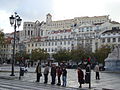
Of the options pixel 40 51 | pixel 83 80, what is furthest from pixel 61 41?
pixel 83 80

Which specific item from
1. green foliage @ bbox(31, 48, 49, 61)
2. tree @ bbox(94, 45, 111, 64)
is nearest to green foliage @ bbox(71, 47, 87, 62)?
tree @ bbox(94, 45, 111, 64)

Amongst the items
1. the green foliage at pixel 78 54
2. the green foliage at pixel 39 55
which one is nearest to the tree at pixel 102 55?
the green foliage at pixel 78 54

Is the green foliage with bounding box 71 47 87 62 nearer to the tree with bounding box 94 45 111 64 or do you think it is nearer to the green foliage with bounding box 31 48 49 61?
the tree with bounding box 94 45 111 64

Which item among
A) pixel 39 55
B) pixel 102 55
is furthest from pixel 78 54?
pixel 39 55

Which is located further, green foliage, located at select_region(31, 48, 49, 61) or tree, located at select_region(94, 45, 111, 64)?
green foliage, located at select_region(31, 48, 49, 61)

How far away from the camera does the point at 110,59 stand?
153ft

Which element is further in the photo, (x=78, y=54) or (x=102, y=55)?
(x=78, y=54)

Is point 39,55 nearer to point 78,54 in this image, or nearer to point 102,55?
point 78,54

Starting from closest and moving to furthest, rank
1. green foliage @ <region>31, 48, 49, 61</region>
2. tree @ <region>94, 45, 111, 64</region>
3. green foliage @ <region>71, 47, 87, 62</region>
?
tree @ <region>94, 45, 111, 64</region> < green foliage @ <region>71, 47, 87, 62</region> < green foliage @ <region>31, 48, 49, 61</region>

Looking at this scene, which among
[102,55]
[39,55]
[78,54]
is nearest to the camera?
[102,55]

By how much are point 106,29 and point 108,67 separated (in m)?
67.1

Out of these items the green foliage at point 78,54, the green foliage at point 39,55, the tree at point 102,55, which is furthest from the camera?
the green foliage at point 39,55

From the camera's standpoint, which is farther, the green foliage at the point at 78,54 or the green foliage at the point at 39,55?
the green foliage at the point at 39,55

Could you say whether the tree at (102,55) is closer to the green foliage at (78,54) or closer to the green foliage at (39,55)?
the green foliage at (78,54)
